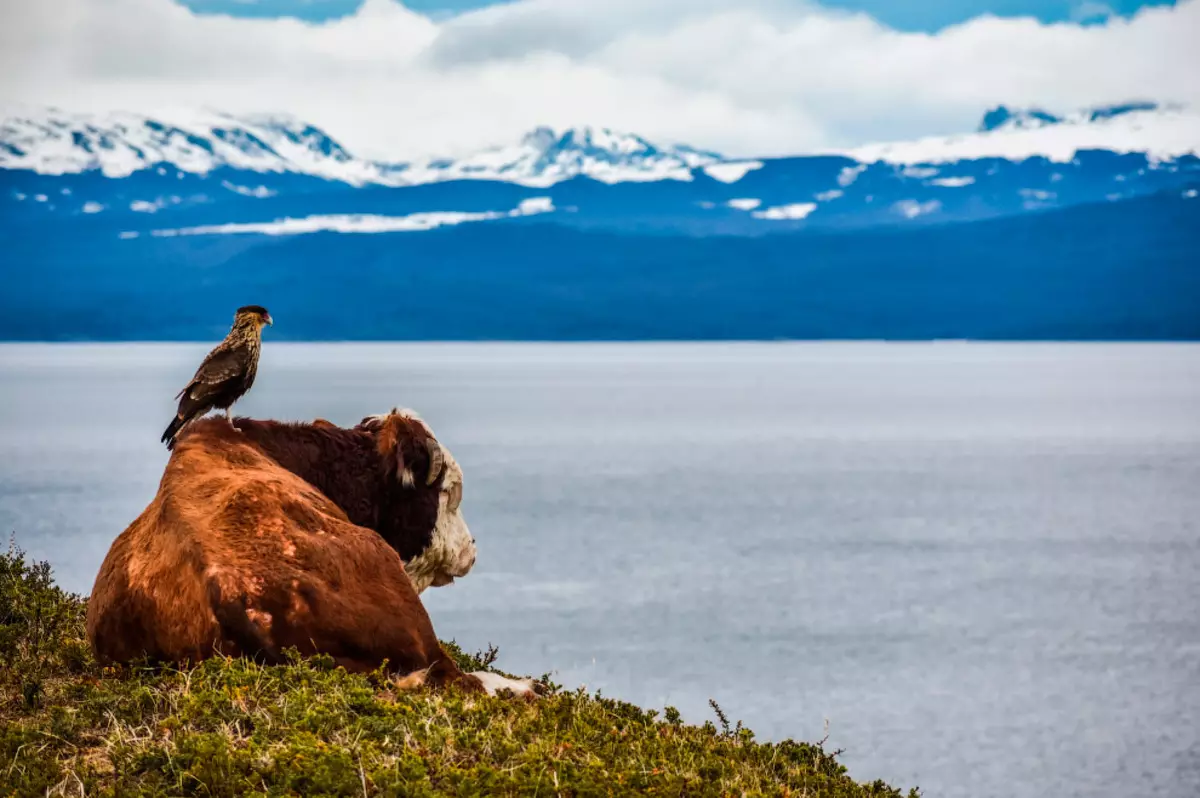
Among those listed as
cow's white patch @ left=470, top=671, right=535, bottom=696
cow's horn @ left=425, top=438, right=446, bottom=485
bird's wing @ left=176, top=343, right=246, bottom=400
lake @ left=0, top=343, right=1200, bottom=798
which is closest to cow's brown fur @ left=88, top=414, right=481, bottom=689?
cow's white patch @ left=470, top=671, right=535, bottom=696

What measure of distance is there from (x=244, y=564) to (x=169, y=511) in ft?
2.48

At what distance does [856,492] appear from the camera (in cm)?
5534

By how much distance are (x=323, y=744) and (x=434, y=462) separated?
4.05 m

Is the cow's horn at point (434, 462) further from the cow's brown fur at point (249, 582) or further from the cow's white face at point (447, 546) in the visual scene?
the cow's brown fur at point (249, 582)

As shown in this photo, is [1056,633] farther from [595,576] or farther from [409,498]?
[409,498]

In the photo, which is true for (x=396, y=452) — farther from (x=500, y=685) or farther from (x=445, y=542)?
(x=500, y=685)

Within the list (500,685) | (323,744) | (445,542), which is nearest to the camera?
(323,744)

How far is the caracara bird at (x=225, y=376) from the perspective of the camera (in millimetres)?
10258

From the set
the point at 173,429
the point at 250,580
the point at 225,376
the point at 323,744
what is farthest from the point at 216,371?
the point at 323,744

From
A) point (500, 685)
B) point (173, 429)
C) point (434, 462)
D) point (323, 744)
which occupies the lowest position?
point (500, 685)

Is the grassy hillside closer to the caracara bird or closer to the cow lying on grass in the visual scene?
the cow lying on grass

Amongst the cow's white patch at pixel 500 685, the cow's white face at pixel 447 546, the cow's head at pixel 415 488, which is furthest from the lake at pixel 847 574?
the cow's white patch at pixel 500 685

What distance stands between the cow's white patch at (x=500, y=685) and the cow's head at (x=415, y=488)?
1.63 meters

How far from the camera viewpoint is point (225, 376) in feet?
33.8
